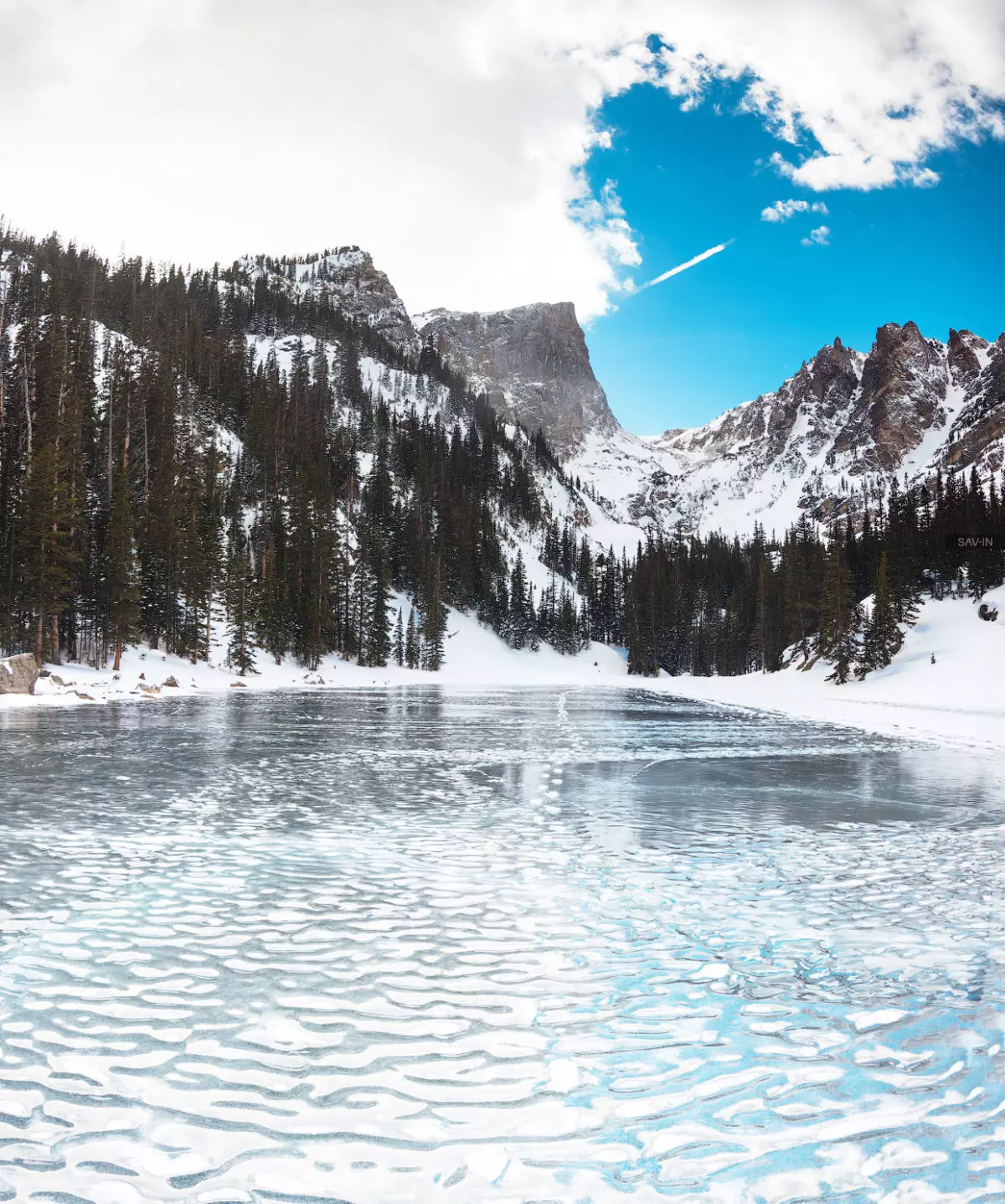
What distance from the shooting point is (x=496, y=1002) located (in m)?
4.59

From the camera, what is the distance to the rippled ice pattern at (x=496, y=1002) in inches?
122

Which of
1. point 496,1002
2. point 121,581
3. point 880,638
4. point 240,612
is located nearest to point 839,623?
point 880,638

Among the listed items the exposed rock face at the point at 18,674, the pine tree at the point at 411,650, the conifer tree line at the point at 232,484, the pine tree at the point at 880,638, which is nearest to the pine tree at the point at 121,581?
the conifer tree line at the point at 232,484

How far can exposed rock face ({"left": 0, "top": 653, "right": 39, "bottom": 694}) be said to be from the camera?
2991cm

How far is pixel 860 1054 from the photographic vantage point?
4.04 metres

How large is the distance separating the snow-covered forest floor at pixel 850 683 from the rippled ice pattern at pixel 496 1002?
17155 mm

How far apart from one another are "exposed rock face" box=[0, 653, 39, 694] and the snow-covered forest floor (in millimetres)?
757

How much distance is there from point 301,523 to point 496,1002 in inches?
3221

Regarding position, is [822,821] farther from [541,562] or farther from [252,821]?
[541,562]

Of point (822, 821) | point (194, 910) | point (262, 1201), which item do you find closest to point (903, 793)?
point (822, 821)

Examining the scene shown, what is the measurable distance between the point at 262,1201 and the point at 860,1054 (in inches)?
120

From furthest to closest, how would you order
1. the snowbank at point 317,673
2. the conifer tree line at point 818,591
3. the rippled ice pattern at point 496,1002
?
the conifer tree line at point 818,591 < the snowbank at point 317,673 < the rippled ice pattern at point 496,1002

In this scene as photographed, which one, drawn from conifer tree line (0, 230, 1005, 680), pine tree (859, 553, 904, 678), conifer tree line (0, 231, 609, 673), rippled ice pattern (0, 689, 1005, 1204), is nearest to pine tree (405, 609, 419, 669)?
conifer tree line (0, 231, 609, 673)

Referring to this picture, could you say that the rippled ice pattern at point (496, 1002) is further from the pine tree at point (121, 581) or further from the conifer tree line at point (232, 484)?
the conifer tree line at point (232, 484)
